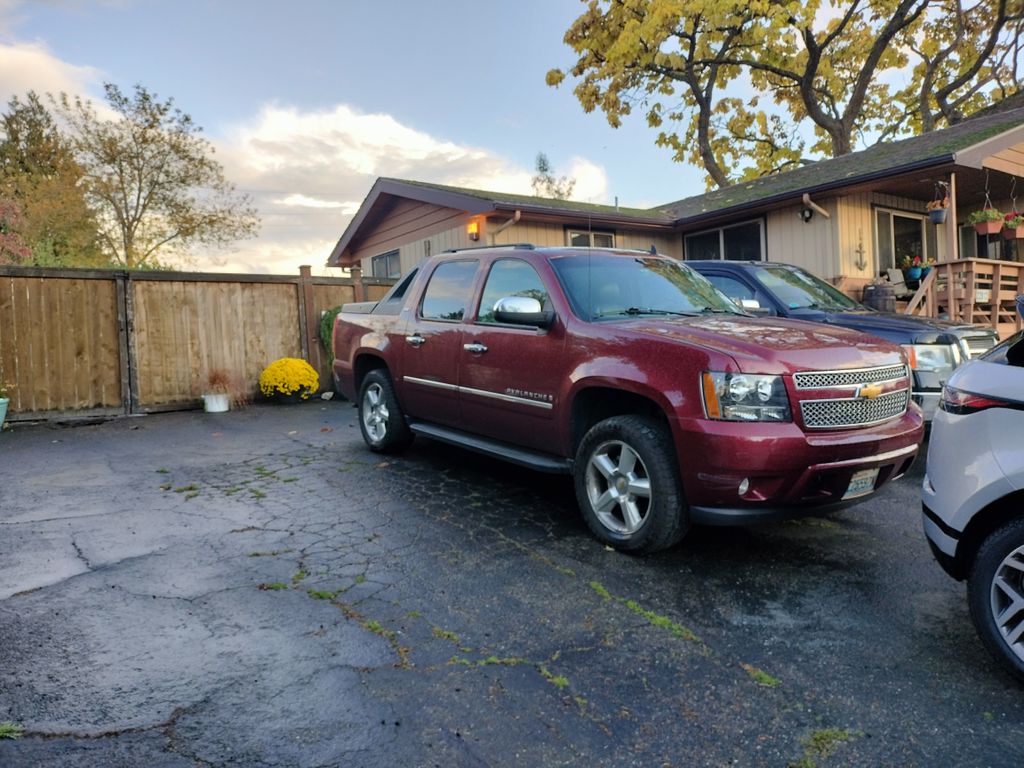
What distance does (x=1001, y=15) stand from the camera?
21484 mm

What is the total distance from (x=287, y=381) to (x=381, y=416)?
16.5ft

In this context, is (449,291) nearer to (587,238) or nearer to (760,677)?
(760,677)

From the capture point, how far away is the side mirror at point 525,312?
4.34m

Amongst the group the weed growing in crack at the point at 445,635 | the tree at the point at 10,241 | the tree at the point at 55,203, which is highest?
the tree at the point at 55,203

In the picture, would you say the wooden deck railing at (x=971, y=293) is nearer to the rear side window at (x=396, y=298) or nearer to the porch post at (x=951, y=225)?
the porch post at (x=951, y=225)

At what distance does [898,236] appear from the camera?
13.8 m

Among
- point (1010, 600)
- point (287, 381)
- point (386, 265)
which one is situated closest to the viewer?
point (1010, 600)

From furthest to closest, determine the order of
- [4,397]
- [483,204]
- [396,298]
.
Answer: [483,204] → [4,397] → [396,298]

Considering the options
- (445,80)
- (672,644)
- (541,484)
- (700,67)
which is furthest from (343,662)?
(700,67)

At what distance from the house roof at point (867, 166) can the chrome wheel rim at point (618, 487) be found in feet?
33.4

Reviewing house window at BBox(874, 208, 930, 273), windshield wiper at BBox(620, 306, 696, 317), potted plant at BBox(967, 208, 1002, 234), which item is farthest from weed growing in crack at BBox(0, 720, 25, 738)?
potted plant at BBox(967, 208, 1002, 234)

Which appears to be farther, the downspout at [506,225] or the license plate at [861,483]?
the downspout at [506,225]

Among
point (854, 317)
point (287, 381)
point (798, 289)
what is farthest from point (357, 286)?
point (854, 317)

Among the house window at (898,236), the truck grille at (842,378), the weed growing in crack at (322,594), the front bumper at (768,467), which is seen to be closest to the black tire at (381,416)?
the weed growing in crack at (322,594)
